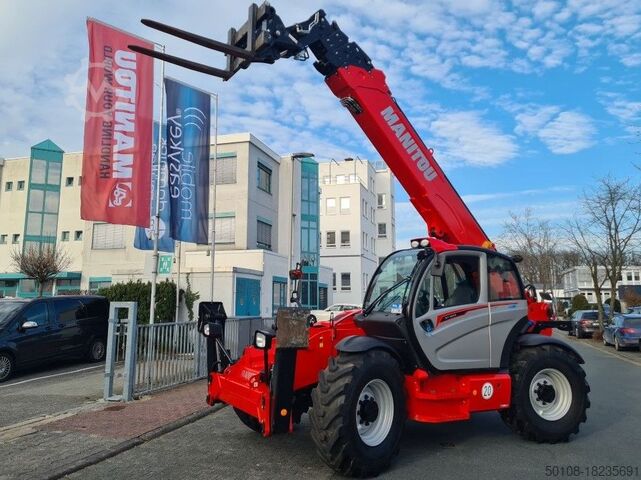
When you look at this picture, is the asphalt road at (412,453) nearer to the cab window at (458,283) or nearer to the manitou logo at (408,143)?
the cab window at (458,283)

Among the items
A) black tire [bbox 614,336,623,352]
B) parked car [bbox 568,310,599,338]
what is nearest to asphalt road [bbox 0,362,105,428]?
black tire [bbox 614,336,623,352]

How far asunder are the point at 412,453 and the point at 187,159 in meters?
12.0

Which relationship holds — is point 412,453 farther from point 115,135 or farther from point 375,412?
point 115,135

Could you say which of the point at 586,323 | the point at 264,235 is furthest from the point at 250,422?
the point at 586,323

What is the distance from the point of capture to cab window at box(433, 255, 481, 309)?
250 inches

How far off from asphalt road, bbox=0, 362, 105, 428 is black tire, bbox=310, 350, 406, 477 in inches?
199

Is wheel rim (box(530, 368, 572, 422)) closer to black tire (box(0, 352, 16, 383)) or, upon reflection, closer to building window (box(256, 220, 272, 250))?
black tire (box(0, 352, 16, 383))

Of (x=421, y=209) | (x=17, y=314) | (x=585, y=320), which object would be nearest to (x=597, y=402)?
(x=421, y=209)

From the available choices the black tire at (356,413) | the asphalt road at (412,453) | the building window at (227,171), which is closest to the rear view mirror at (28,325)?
the asphalt road at (412,453)

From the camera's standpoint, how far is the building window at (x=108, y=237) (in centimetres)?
3428

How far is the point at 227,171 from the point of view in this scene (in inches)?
1190

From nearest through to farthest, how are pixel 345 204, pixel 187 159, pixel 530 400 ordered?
pixel 530 400, pixel 187 159, pixel 345 204

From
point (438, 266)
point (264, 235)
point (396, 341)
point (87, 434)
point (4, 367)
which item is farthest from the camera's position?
point (264, 235)

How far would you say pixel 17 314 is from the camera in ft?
40.1
